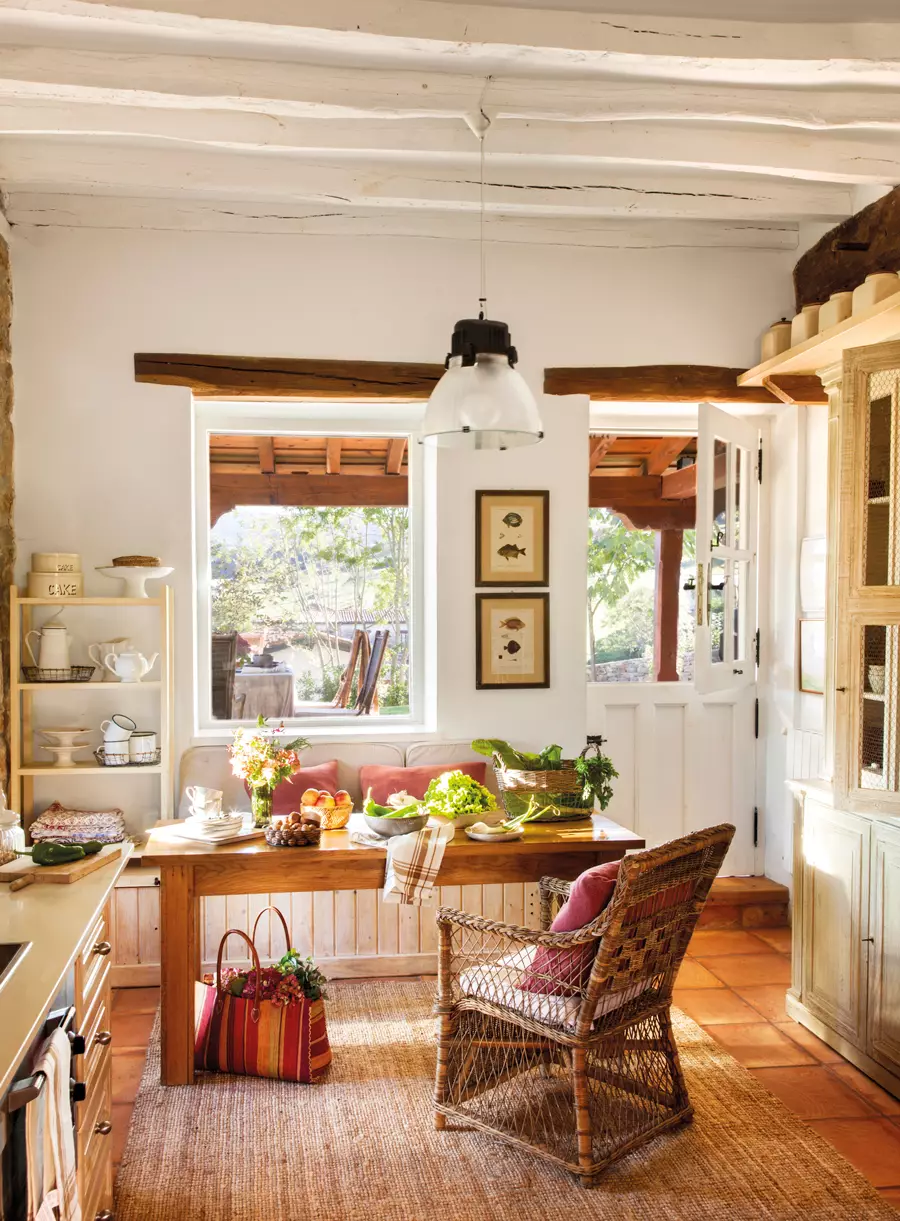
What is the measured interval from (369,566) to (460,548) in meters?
0.50

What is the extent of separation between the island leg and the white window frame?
123cm

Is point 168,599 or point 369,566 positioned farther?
point 369,566

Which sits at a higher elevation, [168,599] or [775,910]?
[168,599]

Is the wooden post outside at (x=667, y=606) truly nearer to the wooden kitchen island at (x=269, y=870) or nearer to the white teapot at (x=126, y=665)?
the wooden kitchen island at (x=269, y=870)

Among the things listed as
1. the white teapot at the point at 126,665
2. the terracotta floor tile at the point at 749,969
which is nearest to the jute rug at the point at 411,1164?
the terracotta floor tile at the point at 749,969

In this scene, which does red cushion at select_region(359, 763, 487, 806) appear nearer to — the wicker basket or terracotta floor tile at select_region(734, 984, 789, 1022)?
the wicker basket

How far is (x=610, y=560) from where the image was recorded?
5305 millimetres

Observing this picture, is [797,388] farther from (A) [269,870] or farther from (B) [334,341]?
(A) [269,870]

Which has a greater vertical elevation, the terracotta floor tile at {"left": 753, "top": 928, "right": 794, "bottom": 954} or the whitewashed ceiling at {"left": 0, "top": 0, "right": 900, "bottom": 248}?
the whitewashed ceiling at {"left": 0, "top": 0, "right": 900, "bottom": 248}

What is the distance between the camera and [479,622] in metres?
4.62

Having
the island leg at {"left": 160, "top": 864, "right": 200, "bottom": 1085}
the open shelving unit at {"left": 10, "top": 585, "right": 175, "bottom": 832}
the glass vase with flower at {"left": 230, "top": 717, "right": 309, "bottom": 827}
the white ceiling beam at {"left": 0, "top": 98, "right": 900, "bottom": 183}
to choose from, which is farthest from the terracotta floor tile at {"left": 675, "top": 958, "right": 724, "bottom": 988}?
the white ceiling beam at {"left": 0, "top": 98, "right": 900, "bottom": 183}

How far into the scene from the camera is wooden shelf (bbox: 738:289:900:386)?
143 inches

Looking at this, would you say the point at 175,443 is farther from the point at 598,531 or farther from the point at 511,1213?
the point at 511,1213

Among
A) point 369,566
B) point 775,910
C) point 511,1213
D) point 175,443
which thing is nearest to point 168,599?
point 175,443
